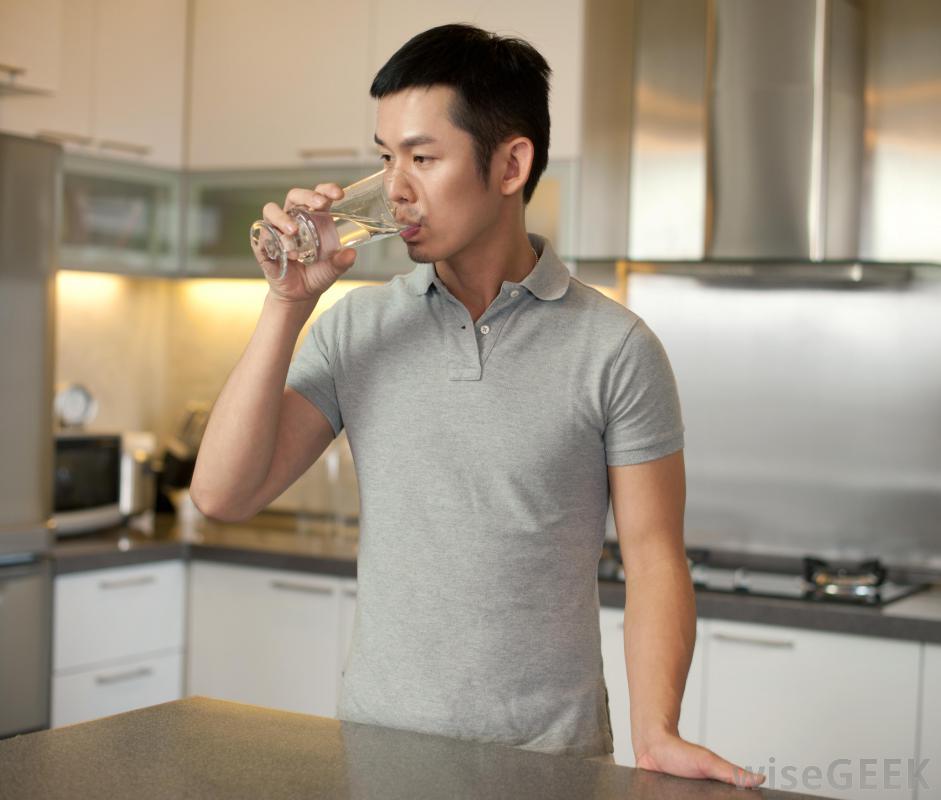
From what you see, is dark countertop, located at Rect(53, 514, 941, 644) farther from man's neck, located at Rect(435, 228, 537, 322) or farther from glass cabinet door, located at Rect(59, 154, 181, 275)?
man's neck, located at Rect(435, 228, 537, 322)

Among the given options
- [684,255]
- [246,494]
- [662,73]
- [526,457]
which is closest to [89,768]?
[246,494]

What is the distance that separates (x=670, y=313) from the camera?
3434mm

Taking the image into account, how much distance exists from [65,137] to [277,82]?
24.4 inches

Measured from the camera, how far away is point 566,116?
3.24m

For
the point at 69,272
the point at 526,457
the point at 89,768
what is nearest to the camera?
the point at 89,768

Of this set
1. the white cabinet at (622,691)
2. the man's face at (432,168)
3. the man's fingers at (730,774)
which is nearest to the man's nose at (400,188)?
the man's face at (432,168)

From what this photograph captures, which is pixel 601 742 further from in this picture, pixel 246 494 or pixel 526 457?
pixel 246 494

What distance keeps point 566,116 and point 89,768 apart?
2396 millimetres

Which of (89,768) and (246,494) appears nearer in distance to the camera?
(89,768)

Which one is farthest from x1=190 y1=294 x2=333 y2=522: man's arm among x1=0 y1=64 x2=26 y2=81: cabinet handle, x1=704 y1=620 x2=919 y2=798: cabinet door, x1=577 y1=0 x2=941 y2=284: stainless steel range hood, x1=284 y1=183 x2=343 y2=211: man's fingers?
x1=0 y1=64 x2=26 y2=81: cabinet handle

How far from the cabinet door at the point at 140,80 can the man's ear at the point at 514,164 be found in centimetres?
228

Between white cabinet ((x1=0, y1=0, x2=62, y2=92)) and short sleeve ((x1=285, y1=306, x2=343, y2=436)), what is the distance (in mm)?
1912

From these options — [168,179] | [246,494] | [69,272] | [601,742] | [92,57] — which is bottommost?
[601,742]

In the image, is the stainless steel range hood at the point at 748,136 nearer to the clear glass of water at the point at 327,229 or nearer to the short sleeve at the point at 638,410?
the short sleeve at the point at 638,410
